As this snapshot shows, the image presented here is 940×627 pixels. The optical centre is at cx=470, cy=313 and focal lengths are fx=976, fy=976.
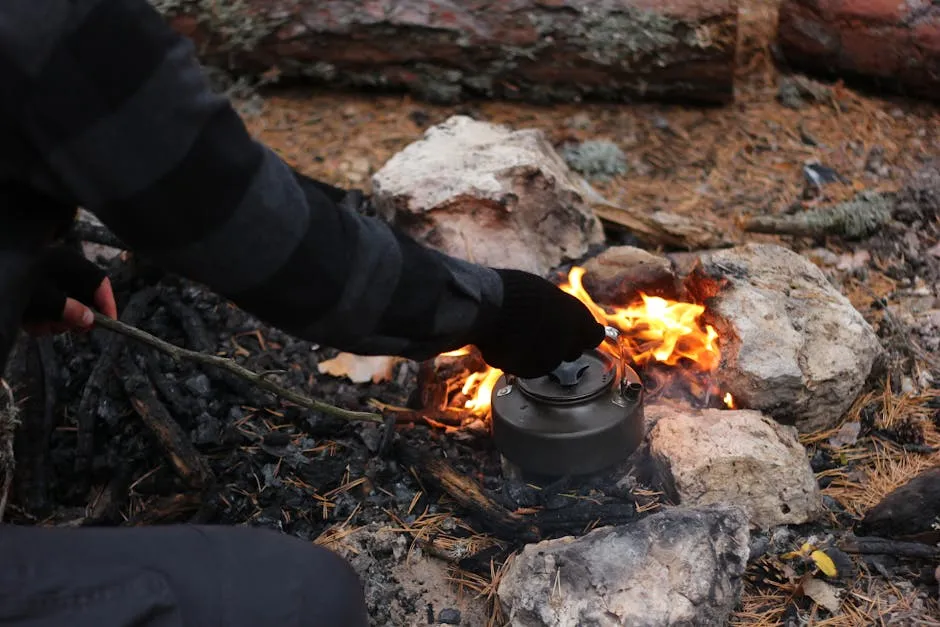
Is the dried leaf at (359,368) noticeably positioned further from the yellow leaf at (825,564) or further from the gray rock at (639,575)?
the yellow leaf at (825,564)

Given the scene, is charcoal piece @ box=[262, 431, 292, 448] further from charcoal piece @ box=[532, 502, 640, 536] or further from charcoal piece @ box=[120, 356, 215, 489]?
charcoal piece @ box=[532, 502, 640, 536]

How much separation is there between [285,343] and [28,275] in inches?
78.5

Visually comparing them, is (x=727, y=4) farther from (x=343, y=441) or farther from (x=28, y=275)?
(x=28, y=275)

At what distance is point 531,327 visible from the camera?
7.73 feet

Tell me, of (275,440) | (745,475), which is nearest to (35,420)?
(275,440)

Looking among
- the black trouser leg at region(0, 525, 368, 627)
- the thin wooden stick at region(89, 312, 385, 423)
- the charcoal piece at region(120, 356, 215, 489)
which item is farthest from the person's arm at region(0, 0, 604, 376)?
the charcoal piece at region(120, 356, 215, 489)

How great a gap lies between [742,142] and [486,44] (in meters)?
1.41

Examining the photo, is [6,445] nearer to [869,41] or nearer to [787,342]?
[787,342]

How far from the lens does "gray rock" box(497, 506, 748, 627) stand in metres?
2.44

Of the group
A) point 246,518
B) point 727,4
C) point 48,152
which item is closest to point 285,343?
point 246,518

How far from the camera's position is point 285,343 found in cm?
377

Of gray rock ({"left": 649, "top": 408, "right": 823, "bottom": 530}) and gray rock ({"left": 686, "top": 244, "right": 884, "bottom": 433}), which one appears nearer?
gray rock ({"left": 649, "top": 408, "right": 823, "bottom": 530})

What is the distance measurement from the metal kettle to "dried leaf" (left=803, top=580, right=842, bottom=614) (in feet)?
2.13

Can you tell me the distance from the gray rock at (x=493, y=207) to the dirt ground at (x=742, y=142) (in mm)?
749
